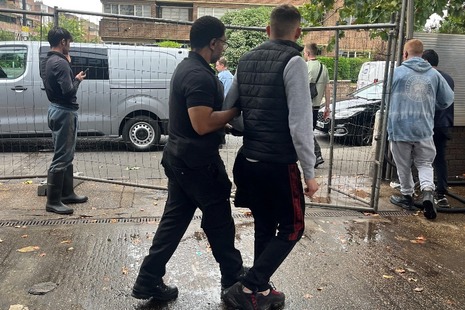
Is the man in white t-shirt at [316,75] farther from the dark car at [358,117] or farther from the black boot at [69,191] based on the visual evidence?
the black boot at [69,191]

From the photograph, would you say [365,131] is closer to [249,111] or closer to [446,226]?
[446,226]

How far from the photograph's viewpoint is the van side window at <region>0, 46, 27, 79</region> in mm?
8297

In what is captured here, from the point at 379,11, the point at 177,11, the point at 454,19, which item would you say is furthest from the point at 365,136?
the point at 177,11

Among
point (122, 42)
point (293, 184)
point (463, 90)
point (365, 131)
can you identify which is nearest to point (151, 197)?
point (122, 42)

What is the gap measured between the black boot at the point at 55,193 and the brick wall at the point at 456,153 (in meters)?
5.43

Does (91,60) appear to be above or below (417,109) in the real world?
above

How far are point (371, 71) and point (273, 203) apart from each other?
4425 mm

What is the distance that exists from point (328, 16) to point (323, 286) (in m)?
6.06

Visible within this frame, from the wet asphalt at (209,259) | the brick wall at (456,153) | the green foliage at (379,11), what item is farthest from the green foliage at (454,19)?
the wet asphalt at (209,259)

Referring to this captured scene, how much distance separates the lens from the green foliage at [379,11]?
23.1 ft

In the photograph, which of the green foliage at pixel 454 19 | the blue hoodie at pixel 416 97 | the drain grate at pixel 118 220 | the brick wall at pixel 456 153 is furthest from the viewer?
the green foliage at pixel 454 19

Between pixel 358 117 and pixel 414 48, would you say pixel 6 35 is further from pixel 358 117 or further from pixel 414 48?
pixel 358 117

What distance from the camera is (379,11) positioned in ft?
24.1

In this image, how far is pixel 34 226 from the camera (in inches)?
186
